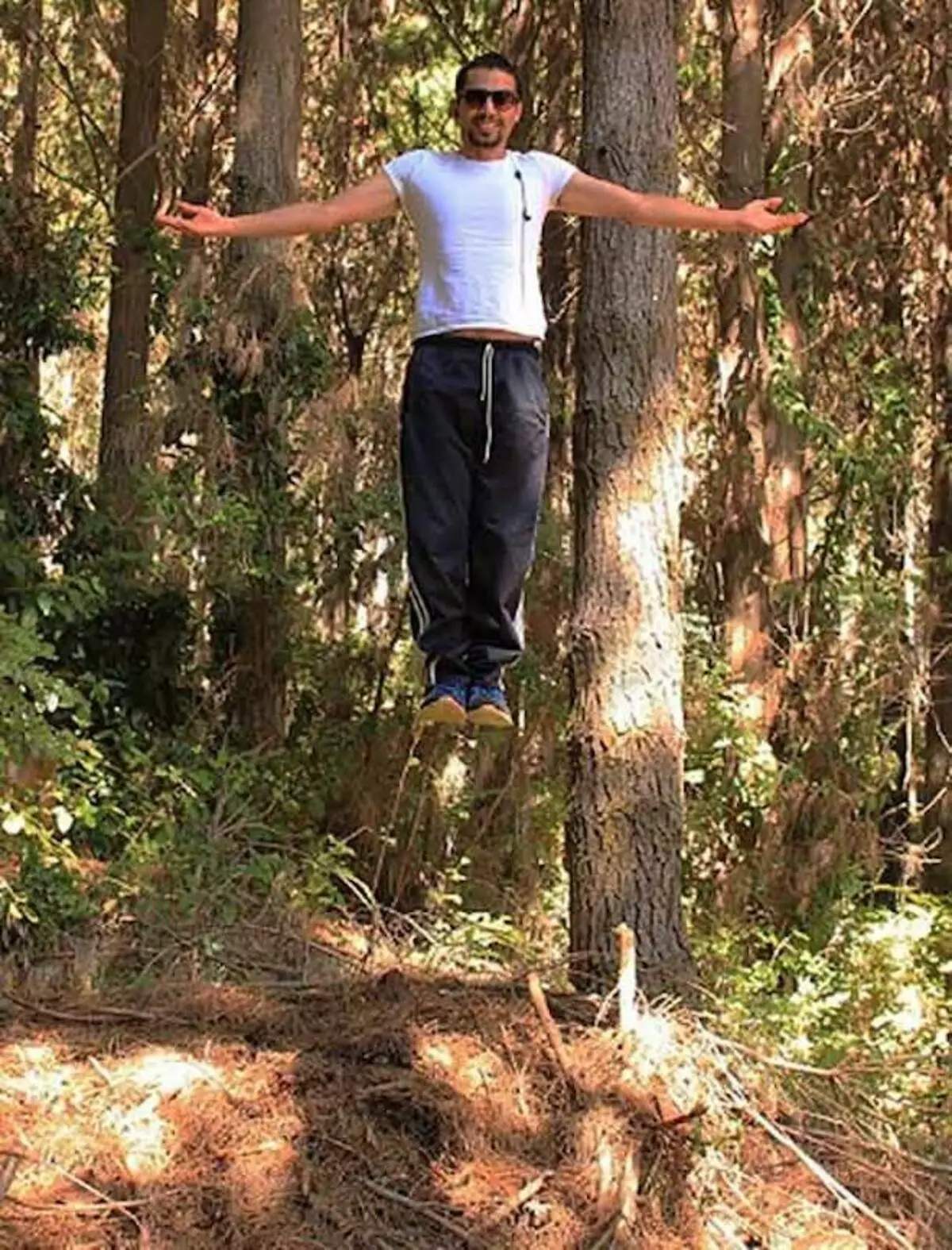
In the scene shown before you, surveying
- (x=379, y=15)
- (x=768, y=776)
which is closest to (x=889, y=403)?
(x=768, y=776)

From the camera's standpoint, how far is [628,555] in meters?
5.61

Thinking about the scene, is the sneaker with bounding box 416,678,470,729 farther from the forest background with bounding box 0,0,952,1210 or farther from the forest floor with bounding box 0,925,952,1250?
the forest background with bounding box 0,0,952,1210

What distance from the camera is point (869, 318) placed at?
47.0 feet

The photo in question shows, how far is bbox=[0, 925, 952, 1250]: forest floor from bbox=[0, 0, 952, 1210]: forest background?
4.47 ft

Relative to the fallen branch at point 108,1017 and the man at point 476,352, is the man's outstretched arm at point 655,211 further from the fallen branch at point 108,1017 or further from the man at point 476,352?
the fallen branch at point 108,1017

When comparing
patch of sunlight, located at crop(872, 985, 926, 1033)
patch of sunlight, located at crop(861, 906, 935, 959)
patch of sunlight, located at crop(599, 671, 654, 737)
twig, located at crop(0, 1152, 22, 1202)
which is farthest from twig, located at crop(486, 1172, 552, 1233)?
patch of sunlight, located at crop(861, 906, 935, 959)

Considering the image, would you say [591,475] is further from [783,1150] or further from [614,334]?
[783,1150]

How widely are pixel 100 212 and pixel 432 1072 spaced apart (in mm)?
9947

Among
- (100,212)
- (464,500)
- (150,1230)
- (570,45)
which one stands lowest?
(150,1230)

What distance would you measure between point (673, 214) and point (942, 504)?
8583mm

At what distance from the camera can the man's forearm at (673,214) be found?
17.6 ft

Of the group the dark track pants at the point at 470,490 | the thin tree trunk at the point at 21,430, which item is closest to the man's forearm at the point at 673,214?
the dark track pants at the point at 470,490

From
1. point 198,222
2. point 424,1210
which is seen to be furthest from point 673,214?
point 424,1210

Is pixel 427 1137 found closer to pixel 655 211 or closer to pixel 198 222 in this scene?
pixel 198 222
